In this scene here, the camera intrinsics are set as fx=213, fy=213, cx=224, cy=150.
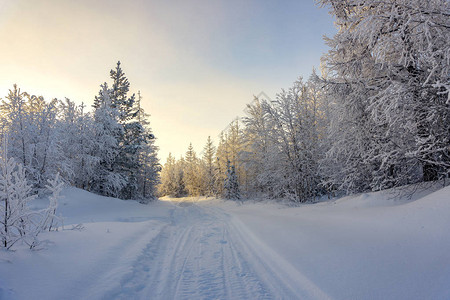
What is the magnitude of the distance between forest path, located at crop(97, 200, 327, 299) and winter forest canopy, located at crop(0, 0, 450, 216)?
3.58 metres

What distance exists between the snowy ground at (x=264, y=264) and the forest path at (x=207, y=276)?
0.02 meters

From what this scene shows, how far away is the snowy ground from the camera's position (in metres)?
3.05

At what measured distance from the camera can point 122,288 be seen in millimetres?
3438

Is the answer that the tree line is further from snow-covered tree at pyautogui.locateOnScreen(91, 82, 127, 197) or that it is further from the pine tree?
the pine tree

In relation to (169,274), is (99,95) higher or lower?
higher

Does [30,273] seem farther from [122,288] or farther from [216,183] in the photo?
[216,183]

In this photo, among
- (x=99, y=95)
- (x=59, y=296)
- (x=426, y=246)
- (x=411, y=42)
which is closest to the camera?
(x=59, y=296)

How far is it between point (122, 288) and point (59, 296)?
0.84m

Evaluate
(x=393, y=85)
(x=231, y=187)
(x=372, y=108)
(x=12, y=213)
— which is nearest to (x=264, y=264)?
(x=12, y=213)

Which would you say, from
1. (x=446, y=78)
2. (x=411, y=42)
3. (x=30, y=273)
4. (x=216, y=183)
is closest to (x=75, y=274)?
(x=30, y=273)

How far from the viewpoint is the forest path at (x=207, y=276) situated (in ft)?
10.9

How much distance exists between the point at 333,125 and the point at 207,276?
8.64 m

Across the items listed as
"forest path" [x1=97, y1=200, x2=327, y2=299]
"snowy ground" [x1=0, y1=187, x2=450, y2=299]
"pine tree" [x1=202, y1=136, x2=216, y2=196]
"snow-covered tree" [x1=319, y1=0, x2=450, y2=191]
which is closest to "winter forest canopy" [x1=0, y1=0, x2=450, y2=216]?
"snow-covered tree" [x1=319, y1=0, x2=450, y2=191]

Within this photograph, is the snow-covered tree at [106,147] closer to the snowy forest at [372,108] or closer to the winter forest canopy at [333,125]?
the winter forest canopy at [333,125]
